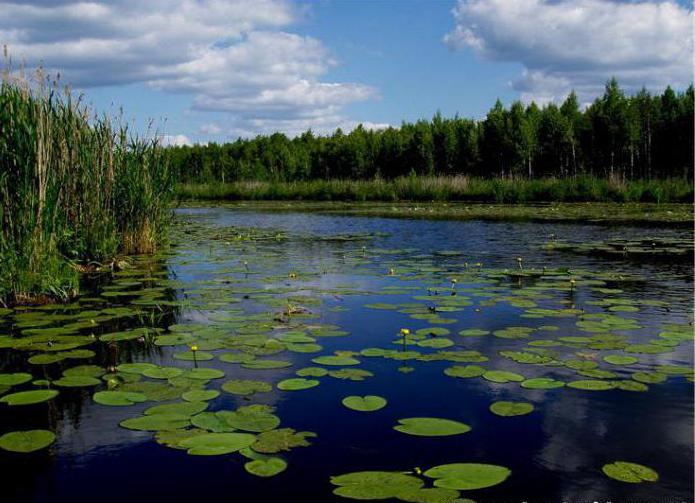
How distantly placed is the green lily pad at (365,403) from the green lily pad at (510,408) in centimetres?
62

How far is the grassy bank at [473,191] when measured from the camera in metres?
25.8

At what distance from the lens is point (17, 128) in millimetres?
6168

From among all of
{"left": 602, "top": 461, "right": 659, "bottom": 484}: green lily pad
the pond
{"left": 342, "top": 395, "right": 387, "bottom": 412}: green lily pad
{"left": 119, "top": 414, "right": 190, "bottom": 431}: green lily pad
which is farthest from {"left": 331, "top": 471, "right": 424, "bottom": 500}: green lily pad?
{"left": 119, "top": 414, "right": 190, "bottom": 431}: green lily pad

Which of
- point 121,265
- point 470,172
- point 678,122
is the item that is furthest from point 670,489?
point 470,172

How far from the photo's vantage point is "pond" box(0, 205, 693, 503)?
265 centimetres

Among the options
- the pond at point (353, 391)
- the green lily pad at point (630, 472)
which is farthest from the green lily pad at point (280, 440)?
the green lily pad at point (630, 472)

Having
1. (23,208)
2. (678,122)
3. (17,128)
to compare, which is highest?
(678,122)

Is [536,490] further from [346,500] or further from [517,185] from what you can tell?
[517,185]

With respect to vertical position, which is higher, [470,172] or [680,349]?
[470,172]

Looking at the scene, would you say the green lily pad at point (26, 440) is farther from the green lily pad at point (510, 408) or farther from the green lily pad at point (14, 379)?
the green lily pad at point (510, 408)

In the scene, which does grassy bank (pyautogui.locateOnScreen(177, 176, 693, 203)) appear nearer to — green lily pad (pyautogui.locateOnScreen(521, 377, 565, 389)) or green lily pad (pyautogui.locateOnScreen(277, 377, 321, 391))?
green lily pad (pyautogui.locateOnScreen(521, 377, 565, 389))

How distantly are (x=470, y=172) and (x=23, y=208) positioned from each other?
36731 mm

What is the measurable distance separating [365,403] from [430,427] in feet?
1.51

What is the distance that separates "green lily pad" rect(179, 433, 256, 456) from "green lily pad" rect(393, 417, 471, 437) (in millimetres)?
778
